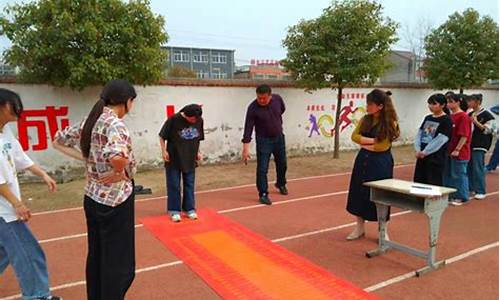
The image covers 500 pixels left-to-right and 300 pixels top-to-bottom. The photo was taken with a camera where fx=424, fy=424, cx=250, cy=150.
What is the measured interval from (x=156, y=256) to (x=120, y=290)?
1.56 m

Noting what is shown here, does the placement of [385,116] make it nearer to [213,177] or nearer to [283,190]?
[283,190]

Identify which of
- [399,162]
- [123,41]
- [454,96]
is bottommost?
[399,162]

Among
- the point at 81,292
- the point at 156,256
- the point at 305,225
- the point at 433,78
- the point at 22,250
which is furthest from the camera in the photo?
the point at 433,78

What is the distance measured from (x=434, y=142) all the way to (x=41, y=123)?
263 inches

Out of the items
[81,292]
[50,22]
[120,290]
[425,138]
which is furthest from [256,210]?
[50,22]

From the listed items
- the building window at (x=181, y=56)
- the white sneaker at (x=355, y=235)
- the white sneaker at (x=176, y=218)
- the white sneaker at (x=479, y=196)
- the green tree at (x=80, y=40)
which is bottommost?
the white sneaker at (x=479, y=196)

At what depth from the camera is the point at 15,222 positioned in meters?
2.92

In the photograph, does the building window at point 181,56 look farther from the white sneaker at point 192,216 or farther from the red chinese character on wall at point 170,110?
the white sneaker at point 192,216

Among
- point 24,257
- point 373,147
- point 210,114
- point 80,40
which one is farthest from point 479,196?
point 80,40

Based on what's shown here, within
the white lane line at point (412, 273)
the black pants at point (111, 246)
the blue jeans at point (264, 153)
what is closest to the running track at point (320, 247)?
the white lane line at point (412, 273)

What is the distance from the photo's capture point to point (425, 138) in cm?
582

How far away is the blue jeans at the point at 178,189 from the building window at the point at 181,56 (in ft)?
140

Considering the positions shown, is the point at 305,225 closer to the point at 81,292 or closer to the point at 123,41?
the point at 81,292

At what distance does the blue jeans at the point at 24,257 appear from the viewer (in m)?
2.93
